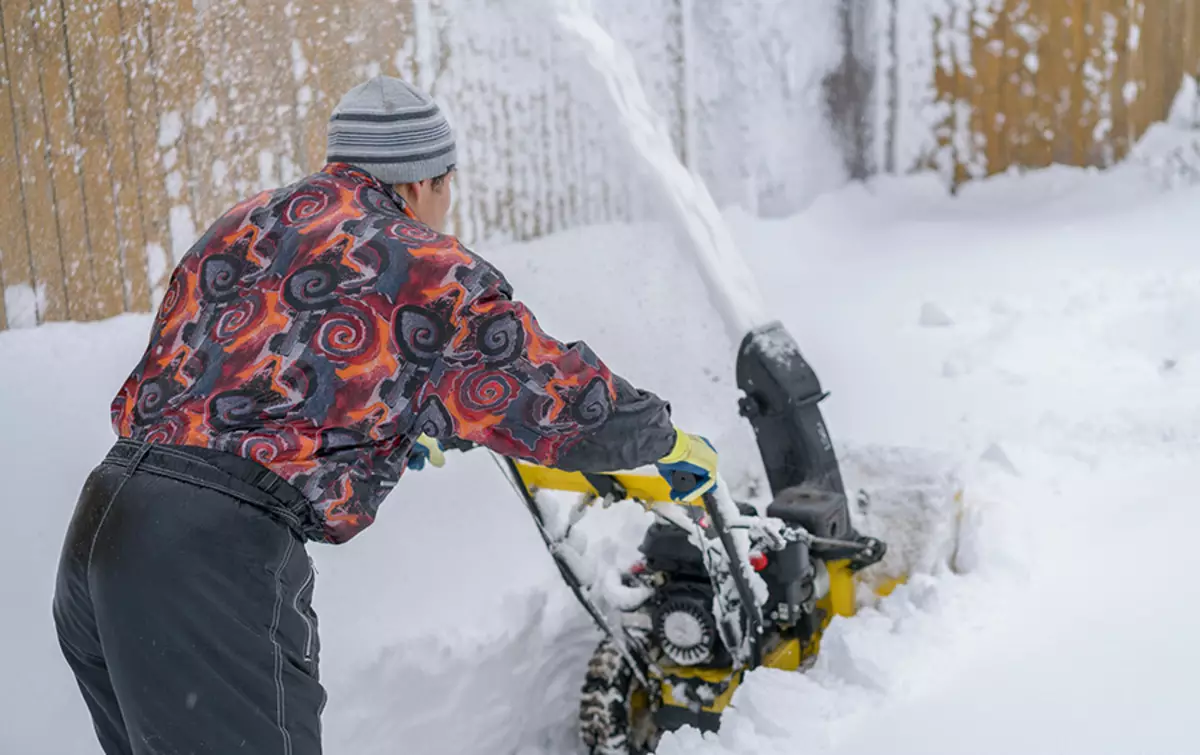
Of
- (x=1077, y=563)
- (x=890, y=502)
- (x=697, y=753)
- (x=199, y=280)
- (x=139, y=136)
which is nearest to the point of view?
(x=199, y=280)

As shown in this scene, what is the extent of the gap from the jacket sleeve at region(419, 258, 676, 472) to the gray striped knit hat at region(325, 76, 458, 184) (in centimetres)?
A: 33

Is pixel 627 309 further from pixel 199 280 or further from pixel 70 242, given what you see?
pixel 199 280

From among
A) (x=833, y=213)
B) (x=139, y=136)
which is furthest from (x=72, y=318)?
(x=833, y=213)

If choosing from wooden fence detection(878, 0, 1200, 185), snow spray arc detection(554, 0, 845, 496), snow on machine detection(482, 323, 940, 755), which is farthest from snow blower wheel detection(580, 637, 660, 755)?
wooden fence detection(878, 0, 1200, 185)

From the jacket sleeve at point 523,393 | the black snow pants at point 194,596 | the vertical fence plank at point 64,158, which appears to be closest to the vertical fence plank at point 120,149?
the vertical fence plank at point 64,158

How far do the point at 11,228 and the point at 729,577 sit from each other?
10.0 ft

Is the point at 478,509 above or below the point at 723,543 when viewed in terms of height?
below

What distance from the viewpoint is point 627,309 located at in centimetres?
686

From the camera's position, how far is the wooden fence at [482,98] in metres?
4.50

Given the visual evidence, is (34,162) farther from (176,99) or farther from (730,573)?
(730,573)

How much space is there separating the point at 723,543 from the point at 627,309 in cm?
384

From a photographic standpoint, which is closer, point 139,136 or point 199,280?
point 199,280

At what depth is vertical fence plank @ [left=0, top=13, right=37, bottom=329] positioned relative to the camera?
4.32m

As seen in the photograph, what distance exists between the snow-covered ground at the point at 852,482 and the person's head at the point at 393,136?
1.58 metres
